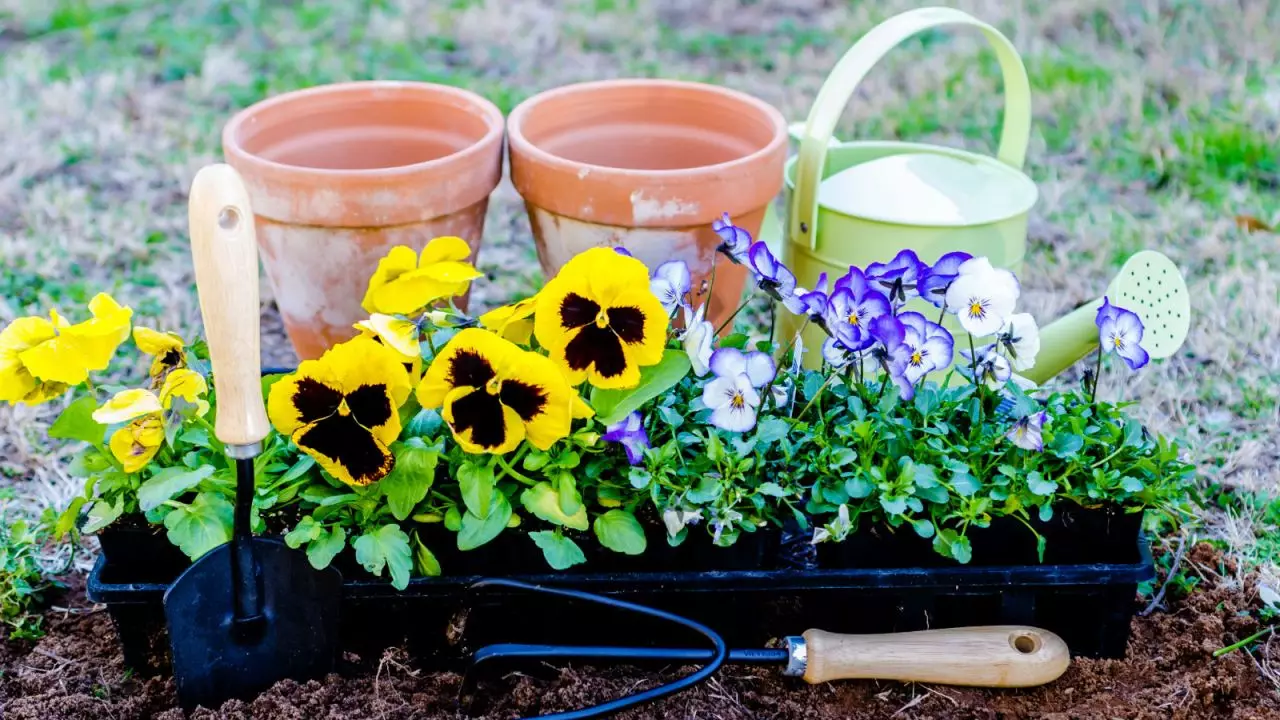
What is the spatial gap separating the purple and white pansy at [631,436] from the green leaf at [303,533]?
0.96 feet

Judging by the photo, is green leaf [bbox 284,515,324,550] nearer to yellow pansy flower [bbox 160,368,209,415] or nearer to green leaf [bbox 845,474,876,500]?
yellow pansy flower [bbox 160,368,209,415]

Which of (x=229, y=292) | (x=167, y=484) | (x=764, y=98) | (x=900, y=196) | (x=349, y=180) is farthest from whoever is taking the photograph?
(x=764, y=98)

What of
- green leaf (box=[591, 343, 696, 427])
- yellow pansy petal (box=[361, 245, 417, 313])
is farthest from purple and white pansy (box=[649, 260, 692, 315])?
yellow pansy petal (box=[361, 245, 417, 313])

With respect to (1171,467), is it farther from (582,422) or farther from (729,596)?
(582,422)

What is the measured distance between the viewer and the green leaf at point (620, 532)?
3.74 ft

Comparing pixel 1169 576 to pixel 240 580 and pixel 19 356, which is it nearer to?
pixel 240 580

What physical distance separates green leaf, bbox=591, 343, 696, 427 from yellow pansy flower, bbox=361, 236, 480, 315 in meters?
0.21

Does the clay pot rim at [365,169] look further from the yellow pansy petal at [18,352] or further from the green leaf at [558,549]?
the green leaf at [558,549]

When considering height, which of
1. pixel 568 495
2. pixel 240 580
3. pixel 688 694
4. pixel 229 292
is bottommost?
pixel 688 694

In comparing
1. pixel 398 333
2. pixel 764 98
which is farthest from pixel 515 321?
pixel 764 98

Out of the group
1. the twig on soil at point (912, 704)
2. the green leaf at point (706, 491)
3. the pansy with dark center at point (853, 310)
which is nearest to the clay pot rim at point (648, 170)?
the pansy with dark center at point (853, 310)

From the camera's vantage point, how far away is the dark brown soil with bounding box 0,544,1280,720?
3.92ft

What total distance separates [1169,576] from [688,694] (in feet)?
1.98

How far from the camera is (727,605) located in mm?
1232
